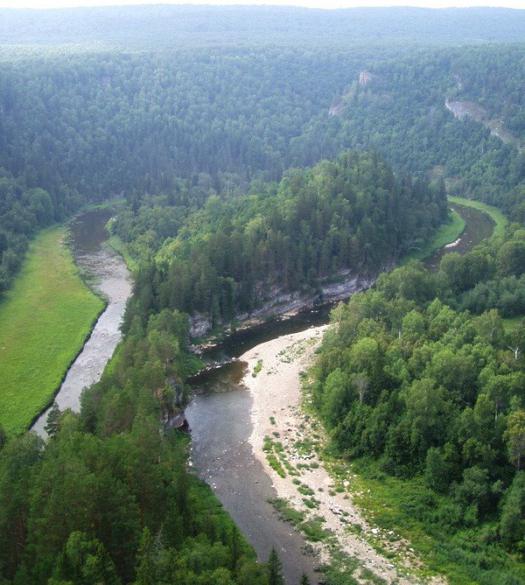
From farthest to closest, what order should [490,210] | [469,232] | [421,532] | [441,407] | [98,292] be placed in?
[490,210], [469,232], [98,292], [441,407], [421,532]

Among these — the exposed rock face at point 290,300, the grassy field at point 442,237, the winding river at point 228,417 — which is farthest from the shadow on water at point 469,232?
the exposed rock face at point 290,300

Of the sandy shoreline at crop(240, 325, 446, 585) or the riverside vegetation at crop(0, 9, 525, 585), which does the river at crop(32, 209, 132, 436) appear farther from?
the sandy shoreline at crop(240, 325, 446, 585)

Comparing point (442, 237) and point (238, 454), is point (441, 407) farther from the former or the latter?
point (442, 237)

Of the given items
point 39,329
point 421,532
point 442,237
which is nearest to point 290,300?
point 39,329

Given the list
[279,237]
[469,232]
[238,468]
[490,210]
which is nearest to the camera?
[238,468]

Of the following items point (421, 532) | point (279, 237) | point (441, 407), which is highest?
point (279, 237)

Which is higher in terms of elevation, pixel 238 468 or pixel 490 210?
pixel 490 210

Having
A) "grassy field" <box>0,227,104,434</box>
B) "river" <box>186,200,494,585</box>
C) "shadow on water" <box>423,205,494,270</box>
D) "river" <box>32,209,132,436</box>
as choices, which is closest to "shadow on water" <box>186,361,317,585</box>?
"river" <box>186,200,494,585</box>

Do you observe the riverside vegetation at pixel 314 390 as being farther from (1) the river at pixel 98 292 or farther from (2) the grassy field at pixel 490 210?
(2) the grassy field at pixel 490 210
